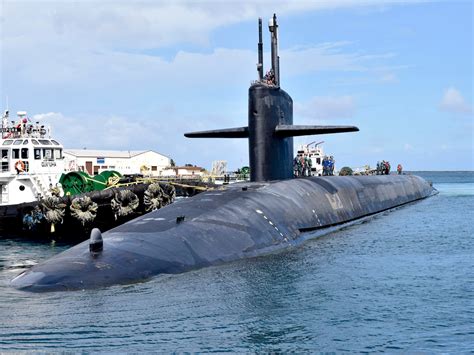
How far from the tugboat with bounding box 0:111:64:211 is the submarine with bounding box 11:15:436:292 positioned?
15.1 metres

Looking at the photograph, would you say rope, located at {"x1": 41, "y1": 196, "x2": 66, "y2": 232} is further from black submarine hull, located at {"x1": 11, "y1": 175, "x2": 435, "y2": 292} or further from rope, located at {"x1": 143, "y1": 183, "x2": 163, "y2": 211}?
black submarine hull, located at {"x1": 11, "y1": 175, "x2": 435, "y2": 292}

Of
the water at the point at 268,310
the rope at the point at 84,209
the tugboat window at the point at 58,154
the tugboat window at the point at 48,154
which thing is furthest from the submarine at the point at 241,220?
the tugboat window at the point at 58,154

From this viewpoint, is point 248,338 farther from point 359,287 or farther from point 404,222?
point 404,222

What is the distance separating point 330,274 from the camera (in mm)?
15625

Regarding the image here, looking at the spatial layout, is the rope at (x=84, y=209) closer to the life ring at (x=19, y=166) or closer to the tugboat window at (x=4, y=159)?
the life ring at (x=19, y=166)

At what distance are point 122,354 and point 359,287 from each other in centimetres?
628

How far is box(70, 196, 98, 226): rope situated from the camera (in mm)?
29844

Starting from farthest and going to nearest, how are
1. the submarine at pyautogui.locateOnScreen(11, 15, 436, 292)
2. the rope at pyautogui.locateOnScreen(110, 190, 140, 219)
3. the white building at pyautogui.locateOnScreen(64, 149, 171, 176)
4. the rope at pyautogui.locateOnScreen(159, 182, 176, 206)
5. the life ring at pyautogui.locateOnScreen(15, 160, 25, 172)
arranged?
the white building at pyautogui.locateOnScreen(64, 149, 171, 176), the life ring at pyautogui.locateOnScreen(15, 160, 25, 172), the rope at pyautogui.locateOnScreen(159, 182, 176, 206), the rope at pyautogui.locateOnScreen(110, 190, 140, 219), the submarine at pyautogui.locateOnScreen(11, 15, 436, 292)

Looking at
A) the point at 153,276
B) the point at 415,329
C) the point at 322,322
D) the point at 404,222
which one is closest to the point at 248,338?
the point at 322,322

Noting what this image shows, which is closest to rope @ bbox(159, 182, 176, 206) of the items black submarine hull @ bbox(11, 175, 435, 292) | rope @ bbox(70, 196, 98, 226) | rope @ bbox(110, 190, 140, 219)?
rope @ bbox(110, 190, 140, 219)

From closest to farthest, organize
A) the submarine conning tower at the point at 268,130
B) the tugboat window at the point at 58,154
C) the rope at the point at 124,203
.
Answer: the submarine conning tower at the point at 268,130 → the rope at the point at 124,203 → the tugboat window at the point at 58,154

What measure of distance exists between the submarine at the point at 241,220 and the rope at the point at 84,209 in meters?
8.22

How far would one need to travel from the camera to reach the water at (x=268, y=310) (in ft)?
33.0

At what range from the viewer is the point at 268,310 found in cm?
1192
